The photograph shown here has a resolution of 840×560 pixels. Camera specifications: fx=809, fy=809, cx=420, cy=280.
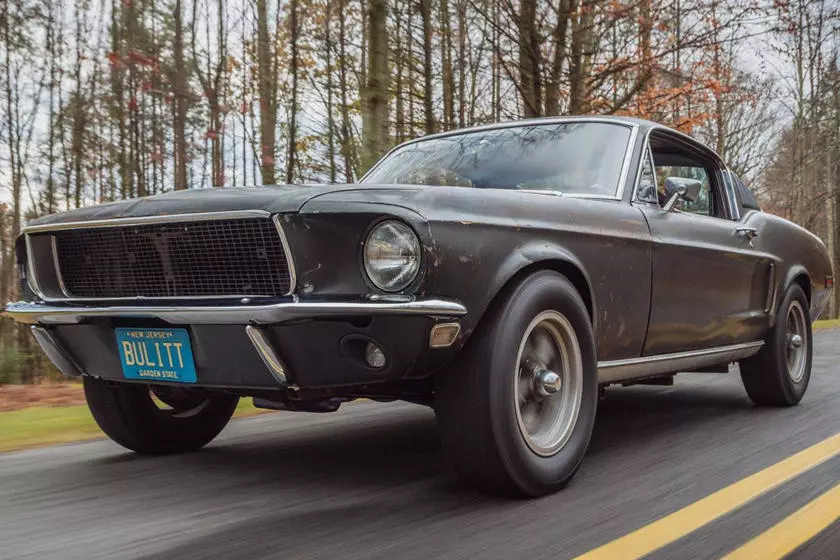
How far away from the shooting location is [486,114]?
1650cm

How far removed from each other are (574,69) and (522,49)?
1026mm

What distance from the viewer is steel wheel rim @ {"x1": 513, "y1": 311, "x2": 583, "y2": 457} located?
3.12 m

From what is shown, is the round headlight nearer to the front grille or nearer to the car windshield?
the front grille

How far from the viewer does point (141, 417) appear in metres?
3.71

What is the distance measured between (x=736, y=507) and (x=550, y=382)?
0.78 m

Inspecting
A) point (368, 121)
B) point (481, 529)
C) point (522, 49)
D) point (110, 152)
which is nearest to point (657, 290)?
point (481, 529)

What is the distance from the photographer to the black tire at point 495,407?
279cm

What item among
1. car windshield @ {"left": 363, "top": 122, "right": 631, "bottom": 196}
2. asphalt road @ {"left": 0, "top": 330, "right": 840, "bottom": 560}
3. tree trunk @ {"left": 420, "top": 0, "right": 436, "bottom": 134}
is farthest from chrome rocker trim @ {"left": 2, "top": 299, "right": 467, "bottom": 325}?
tree trunk @ {"left": 420, "top": 0, "right": 436, "bottom": 134}

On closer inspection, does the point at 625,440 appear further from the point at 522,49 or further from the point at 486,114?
the point at 486,114

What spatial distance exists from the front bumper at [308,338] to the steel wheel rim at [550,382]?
0.53 metres

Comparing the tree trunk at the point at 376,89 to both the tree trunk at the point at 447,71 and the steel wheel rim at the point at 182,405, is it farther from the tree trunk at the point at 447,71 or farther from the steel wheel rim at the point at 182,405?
the steel wheel rim at the point at 182,405

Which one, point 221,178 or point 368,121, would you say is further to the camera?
point 221,178

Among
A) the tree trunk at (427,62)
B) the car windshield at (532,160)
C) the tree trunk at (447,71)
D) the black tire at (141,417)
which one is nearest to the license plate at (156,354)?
the black tire at (141,417)

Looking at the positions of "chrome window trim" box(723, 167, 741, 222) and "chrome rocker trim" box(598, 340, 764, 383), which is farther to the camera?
"chrome window trim" box(723, 167, 741, 222)
